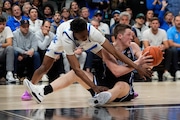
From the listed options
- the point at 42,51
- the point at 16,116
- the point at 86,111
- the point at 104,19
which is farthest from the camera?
the point at 104,19

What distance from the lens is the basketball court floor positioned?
500 centimetres

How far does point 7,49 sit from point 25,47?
482mm

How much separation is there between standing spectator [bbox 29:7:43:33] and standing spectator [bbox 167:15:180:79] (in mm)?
3287

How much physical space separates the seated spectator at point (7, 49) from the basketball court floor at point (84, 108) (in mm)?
2946

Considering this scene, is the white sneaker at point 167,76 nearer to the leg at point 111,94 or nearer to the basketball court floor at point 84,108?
the basketball court floor at point 84,108

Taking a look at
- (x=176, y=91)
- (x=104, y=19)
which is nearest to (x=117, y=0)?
(x=104, y=19)

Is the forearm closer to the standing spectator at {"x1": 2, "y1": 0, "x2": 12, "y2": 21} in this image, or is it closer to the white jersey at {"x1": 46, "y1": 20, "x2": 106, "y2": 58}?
the white jersey at {"x1": 46, "y1": 20, "x2": 106, "y2": 58}

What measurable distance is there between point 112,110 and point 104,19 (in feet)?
26.4

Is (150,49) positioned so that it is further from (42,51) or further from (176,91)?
(42,51)

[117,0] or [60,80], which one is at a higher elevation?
[117,0]

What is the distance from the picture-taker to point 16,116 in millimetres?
5020

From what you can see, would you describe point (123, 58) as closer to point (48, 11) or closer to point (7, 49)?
point (7, 49)

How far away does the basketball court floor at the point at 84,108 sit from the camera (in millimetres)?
4996

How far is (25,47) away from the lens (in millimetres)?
10766
